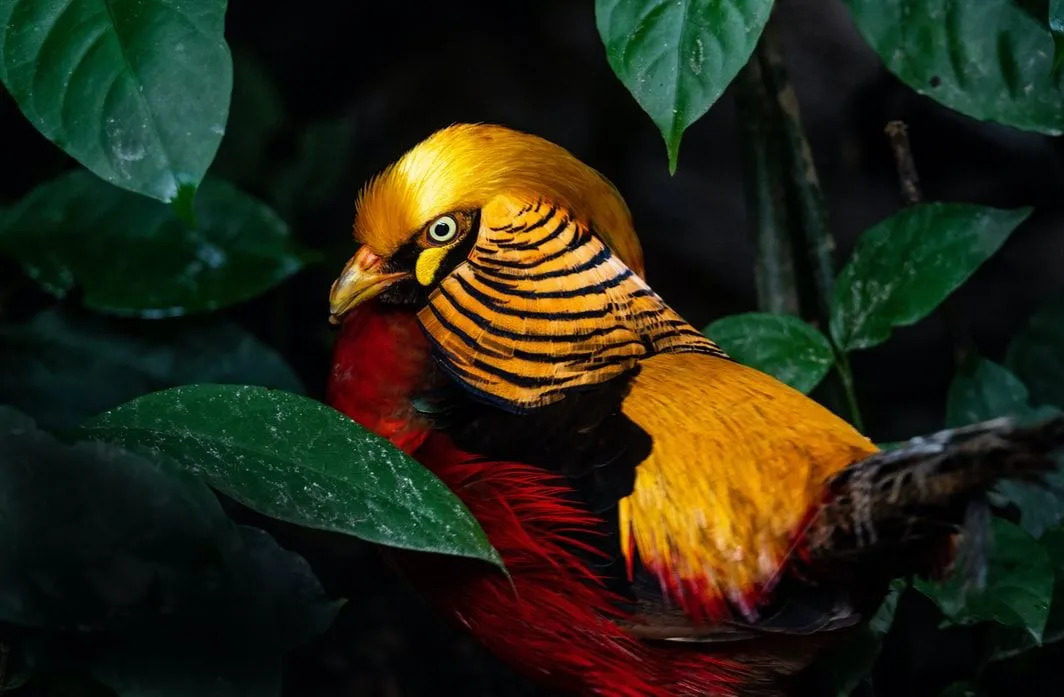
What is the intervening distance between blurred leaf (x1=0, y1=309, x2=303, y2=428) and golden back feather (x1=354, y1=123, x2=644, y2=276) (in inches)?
25.4

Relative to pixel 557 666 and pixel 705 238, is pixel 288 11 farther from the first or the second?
pixel 557 666

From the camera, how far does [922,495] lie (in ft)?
3.80

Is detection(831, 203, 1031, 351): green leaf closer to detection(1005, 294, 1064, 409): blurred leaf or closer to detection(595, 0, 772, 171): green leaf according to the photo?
detection(1005, 294, 1064, 409): blurred leaf

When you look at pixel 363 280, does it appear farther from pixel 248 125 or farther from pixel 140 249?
pixel 248 125

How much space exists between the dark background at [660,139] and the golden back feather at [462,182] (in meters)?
1.23

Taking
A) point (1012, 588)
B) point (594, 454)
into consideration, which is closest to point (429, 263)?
point (594, 454)

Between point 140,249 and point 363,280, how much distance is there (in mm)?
645

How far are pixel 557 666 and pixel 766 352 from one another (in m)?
0.57

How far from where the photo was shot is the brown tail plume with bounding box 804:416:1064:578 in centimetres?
106

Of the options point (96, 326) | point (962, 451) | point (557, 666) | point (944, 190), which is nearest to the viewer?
point (962, 451)

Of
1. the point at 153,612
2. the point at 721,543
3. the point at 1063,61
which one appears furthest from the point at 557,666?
the point at 1063,61

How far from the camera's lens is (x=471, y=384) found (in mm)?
1298

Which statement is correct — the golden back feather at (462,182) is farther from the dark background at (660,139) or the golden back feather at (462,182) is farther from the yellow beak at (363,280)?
the dark background at (660,139)

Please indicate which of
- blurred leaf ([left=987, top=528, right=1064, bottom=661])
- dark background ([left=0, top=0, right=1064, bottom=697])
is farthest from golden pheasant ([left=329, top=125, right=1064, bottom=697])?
dark background ([left=0, top=0, right=1064, bottom=697])
